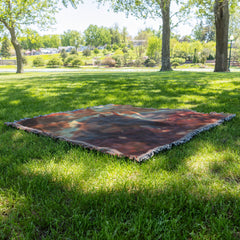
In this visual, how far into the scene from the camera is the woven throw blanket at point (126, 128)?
2.59m

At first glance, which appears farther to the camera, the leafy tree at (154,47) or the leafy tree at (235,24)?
the leafy tree at (154,47)

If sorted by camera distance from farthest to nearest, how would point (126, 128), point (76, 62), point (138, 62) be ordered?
point (138, 62)
point (76, 62)
point (126, 128)

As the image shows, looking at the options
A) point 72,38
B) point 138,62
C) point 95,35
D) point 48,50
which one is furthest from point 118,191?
point 48,50

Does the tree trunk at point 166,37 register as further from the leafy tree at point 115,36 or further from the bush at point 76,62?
the leafy tree at point 115,36

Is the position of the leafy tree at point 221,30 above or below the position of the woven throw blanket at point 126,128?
above

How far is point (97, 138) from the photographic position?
2.89 m

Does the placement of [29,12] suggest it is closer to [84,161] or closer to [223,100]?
[223,100]

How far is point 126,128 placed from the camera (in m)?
3.31

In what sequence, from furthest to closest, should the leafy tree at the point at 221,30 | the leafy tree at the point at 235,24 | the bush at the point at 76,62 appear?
the bush at the point at 76,62 → the leafy tree at the point at 235,24 → the leafy tree at the point at 221,30

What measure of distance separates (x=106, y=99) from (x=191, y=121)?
9.54 ft

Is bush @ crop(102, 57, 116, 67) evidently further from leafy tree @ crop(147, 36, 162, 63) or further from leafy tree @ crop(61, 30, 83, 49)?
leafy tree @ crop(61, 30, 83, 49)

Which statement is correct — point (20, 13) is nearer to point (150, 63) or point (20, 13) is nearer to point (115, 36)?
point (150, 63)

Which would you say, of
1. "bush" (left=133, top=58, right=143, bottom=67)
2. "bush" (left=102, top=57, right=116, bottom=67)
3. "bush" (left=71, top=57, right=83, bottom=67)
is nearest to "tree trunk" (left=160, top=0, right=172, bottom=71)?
"bush" (left=133, top=58, right=143, bottom=67)

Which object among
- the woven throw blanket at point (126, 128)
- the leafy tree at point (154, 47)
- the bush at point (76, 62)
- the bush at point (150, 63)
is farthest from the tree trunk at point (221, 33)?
the leafy tree at point (154, 47)
